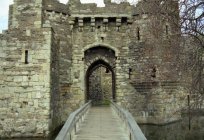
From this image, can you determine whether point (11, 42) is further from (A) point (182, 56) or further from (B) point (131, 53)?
(A) point (182, 56)

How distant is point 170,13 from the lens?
5691 mm

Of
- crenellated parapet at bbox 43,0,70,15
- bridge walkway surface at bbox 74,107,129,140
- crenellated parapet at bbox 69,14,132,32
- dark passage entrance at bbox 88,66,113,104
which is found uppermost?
crenellated parapet at bbox 43,0,70,15

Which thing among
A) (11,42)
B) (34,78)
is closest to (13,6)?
(11,42)

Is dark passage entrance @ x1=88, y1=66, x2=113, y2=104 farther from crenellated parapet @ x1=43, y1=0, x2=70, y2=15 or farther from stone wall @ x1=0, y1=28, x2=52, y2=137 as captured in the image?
stone wall @ x1=0, y1=28, x2=52, y2=137

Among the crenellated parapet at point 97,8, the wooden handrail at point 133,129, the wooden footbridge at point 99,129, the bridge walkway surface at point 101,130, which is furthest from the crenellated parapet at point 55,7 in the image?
the wooden handrail at point 133,129

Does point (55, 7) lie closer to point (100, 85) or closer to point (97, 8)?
point (97, 8)

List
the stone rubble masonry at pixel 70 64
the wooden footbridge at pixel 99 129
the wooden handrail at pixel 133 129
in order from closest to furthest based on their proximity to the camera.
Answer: the wooden handrail at pixel 133 129 < the wooden footbridge at pixel 99 129 < the stone rubble masonry at pixel 70 64

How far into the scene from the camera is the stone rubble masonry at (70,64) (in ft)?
38.5

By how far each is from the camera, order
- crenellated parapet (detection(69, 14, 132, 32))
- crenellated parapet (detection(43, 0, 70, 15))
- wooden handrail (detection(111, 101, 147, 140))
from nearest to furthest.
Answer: wooden handrail (detection(111, 101, 147, 140))
crenellated parapet (detection(43, 0, 70, 15))
crenellated parapet (detection(69, 14, 132, 32))

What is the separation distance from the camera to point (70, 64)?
47.9 ft

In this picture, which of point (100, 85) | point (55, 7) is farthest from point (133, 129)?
point (100, 85)

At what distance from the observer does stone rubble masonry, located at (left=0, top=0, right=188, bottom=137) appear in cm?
1173

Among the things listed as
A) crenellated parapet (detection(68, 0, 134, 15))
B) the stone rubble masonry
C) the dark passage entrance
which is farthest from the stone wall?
the dark passage entrance

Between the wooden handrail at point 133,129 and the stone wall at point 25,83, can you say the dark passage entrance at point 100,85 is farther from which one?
the wooden handrail at point 133,129
